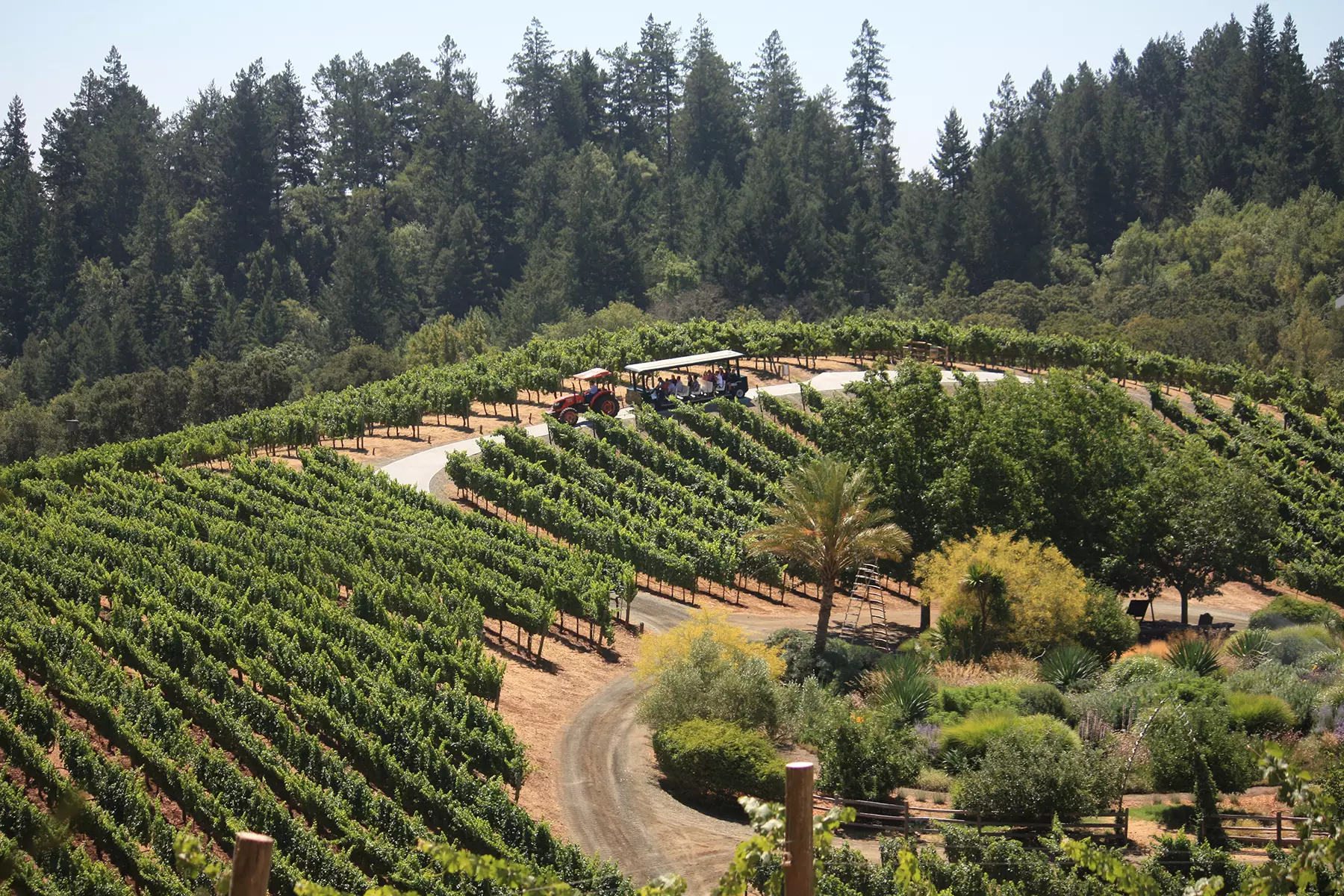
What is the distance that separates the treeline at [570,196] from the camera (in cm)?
10962

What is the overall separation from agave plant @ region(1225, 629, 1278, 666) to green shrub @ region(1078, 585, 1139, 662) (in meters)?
2.94

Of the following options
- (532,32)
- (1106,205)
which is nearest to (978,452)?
(1106,205)

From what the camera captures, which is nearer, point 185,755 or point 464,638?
point 185,755

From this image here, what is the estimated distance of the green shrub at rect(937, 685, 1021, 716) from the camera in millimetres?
28375

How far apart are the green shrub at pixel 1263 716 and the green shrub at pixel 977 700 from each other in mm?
4334

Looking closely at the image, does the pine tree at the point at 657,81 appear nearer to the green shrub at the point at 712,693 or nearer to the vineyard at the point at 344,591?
the vineyard at the point at 344,591

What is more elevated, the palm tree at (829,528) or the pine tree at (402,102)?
the pine tree at (402,102)

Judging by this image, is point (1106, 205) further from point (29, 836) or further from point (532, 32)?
point (29, 836)

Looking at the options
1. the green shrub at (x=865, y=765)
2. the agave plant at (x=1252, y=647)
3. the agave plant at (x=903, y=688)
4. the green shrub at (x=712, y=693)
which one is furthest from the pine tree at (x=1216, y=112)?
the green shrub at (x=865, y=765)

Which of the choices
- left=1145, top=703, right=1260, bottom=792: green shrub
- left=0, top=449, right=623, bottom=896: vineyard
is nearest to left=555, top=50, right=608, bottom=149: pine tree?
left=0, top=449, right=623, bottom=896: vineyard

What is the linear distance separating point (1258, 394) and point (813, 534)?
39428 millimetres

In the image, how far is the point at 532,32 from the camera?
146125mm

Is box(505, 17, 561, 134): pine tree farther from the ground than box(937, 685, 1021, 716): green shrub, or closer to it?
farther from the ground

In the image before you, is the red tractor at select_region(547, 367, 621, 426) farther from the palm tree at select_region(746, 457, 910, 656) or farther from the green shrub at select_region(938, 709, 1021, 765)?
the green shrub at select_region(938, 709, 1021, 765)
